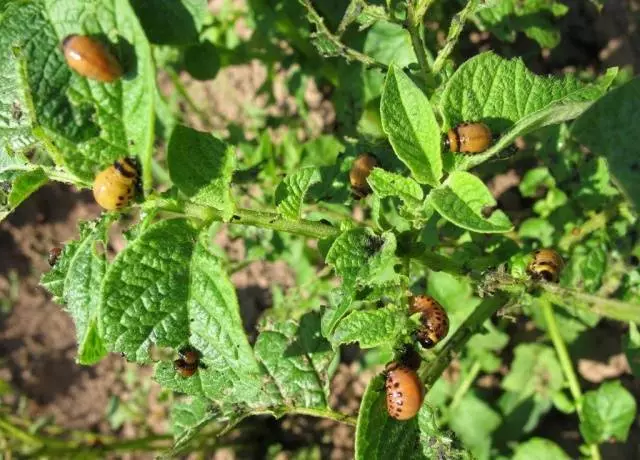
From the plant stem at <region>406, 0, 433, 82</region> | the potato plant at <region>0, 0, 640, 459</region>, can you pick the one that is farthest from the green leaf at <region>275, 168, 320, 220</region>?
the plant stem at <region>406, 0, 433, 82</region>

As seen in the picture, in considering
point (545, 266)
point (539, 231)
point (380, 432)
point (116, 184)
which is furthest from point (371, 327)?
point (539, 231)

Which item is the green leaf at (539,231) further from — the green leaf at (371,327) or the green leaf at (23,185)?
the green leaf at (23,185)

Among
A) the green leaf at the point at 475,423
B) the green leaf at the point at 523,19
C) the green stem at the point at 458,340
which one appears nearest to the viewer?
the green stem at the point at 458,340

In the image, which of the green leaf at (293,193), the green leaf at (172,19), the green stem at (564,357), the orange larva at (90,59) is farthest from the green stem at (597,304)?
the green leaf at (172,19)

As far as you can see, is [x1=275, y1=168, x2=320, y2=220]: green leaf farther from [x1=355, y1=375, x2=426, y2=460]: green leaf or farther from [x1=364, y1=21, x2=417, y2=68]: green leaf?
[x1=364, y1=21, x2=417, y2=68]: green leaf

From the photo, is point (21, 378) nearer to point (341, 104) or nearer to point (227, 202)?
point (341, 104)

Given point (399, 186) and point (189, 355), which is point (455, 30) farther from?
point (189, 355)
